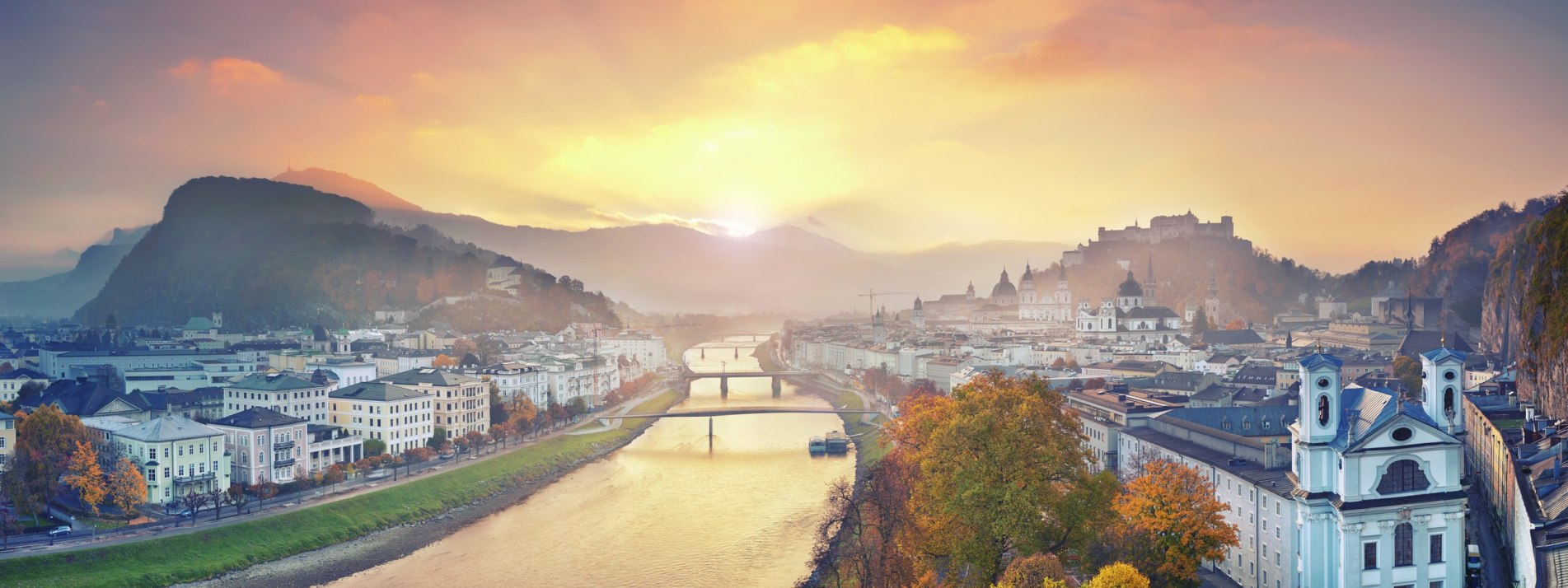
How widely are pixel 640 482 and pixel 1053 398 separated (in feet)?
65.5

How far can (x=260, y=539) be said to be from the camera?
85.0 feet

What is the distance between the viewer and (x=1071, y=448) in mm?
18797

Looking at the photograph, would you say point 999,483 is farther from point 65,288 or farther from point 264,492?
point 65,288

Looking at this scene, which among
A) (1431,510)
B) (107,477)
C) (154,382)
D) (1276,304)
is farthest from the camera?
(1276,304)

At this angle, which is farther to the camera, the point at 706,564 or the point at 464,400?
the point at 464,400

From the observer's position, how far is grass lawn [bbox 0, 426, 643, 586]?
874 inches

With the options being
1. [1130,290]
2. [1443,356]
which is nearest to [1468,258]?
[1130,290]

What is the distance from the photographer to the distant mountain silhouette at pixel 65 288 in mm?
134750

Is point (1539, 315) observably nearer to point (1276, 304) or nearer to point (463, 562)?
point (463, 562)

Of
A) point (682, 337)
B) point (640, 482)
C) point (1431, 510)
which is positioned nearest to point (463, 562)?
point (640, 482)

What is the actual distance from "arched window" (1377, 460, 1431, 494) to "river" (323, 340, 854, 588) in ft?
40.3

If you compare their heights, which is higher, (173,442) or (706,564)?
(173,442)

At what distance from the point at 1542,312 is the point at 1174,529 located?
16.5 meters

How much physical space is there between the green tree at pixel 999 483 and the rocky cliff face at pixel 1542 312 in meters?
12.1
